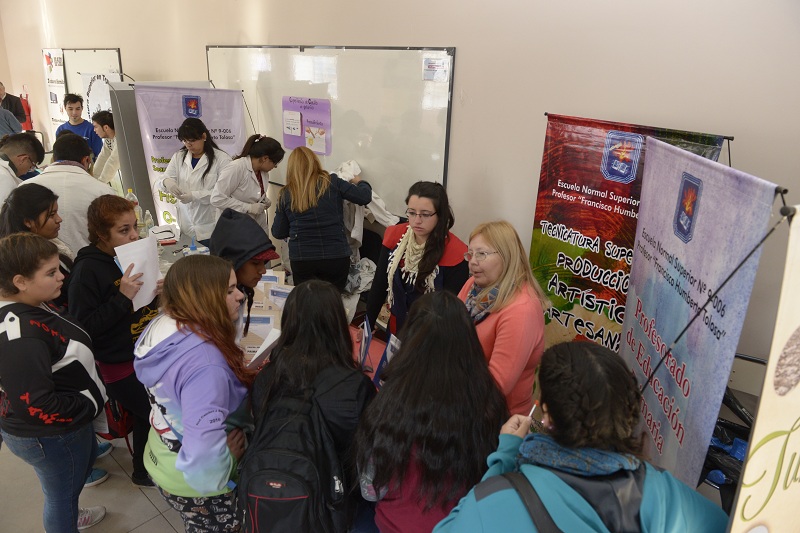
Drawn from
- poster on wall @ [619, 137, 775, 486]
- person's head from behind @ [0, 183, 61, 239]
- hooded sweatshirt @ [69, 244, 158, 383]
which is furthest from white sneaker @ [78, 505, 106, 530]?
poster on wall @ [619, 137, 775, 486]

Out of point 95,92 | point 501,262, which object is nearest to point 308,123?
point 501,262

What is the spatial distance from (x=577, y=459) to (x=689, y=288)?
740mm

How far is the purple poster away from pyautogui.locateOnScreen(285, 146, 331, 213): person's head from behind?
1.00m

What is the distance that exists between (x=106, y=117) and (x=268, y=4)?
200 centimetres

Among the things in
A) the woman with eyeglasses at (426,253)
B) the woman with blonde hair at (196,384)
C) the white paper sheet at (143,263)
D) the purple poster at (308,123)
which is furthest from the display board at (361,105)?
the woman with blonde hair at (196,384)

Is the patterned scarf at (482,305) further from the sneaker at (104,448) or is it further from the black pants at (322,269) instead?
the sneaker at (104,448)

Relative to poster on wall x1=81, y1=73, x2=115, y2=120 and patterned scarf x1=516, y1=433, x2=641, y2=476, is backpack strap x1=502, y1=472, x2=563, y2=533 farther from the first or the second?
poster on wall x1=81, y1=73, x2=115, y2=120

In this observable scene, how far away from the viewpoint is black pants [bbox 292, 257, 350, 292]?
10.9 feet

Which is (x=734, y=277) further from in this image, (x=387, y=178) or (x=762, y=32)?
(x=387, y=178)

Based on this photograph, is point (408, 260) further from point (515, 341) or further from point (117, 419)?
point (117, 419)

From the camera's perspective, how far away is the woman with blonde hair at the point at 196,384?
138cm

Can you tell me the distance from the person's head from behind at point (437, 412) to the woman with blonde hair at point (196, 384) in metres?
0.42

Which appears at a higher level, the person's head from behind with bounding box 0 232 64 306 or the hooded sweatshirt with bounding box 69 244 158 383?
the person's head from behind with bounding box 0 232 64 306

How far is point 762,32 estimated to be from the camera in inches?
76.7
